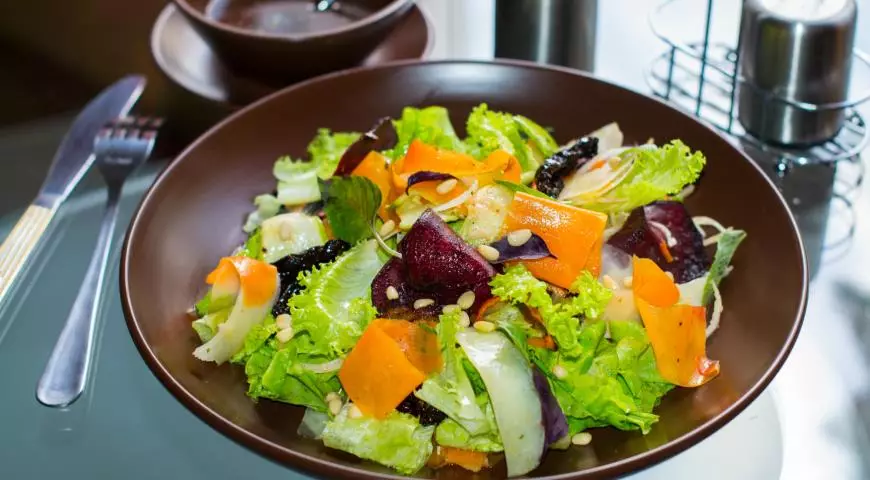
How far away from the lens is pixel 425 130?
180 cm

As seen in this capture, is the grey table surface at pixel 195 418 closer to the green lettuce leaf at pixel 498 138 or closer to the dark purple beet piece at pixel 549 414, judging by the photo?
the dark purple beet piece at pixel 549 414

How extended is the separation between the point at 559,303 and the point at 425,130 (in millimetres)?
544

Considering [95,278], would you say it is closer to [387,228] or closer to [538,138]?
[387,228]

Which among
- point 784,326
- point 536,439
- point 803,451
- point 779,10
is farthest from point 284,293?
point 779,10

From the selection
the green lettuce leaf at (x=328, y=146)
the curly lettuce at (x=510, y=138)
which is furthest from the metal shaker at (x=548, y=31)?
the green lettuce leaf at (x=328, y=146)

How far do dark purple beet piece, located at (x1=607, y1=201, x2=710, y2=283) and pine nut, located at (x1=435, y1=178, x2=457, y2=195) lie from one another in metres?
0.30

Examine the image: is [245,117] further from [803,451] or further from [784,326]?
[803,451]

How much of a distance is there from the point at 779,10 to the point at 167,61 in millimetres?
1505

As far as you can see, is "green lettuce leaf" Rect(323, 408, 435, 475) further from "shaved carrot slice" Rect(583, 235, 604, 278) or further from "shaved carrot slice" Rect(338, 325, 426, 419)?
"shaved carrot slice" Rect(583, 235, 604, 278)

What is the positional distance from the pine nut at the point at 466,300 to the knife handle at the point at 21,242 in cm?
88

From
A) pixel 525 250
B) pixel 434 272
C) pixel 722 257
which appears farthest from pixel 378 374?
pixel 722 257

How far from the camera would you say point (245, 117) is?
73.5 inches

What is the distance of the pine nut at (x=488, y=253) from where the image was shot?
1418mm

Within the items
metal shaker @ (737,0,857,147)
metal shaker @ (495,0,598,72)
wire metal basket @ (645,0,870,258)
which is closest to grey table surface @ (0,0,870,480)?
wire metal basket @ (645,0,870,258)
